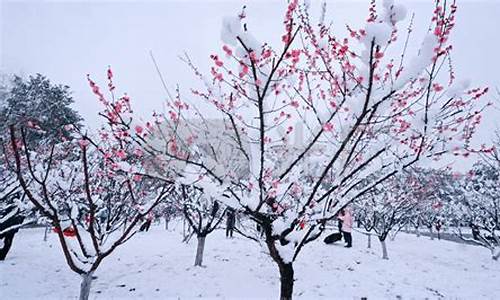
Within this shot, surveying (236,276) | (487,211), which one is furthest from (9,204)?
(487,211)

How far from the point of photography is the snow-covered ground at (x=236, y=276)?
6938mm

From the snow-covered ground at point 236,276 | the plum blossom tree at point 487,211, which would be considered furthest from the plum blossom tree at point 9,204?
the plum blossom tree at point 487,211

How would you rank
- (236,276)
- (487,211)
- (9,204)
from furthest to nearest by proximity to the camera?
(487,211)
(236,276)
(9,204)

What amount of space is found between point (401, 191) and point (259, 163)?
558 inches

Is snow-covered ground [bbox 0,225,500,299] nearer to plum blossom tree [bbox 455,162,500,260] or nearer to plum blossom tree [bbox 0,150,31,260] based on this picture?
plum blossom tree [bbox 0,150,31,260]

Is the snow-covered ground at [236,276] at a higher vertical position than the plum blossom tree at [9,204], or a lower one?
lower

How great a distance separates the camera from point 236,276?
8.15 m

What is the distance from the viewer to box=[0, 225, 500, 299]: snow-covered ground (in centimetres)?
694

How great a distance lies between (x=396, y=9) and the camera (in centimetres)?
232

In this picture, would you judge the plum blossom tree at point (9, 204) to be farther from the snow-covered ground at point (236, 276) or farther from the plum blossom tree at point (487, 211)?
the plum blossom tree at point (487, 211)

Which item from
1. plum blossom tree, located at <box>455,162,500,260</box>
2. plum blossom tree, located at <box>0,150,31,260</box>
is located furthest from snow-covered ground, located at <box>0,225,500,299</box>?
plum blossom tree, located at <box>455,162,500,260</box>

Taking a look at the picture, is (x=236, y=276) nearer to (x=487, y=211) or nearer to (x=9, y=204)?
(x=9, y=204)

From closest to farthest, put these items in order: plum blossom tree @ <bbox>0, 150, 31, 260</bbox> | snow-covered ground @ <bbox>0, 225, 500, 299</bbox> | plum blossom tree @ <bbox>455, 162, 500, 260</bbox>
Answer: plum blossom tree @ <bbox>0, 150, 31, 260</bbox> → snow-covered ground @ <bbox>0, 225, 500, 299</bbox> → plum blossom tree @ <bbox>455, 162, 500, 260</bbox>

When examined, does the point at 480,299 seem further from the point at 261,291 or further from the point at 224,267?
the point at 224,267
